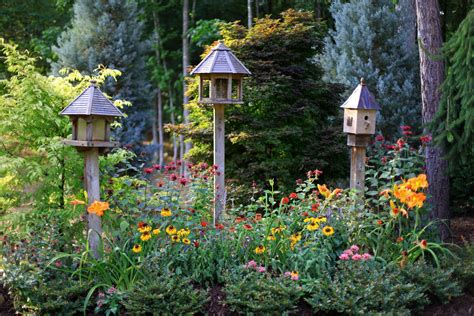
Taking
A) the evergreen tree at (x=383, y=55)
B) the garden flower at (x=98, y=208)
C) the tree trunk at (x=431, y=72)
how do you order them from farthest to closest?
the evergreen tree at (x=383, y=55)
the tree trunk at (x=431, y=72)
the garden flower at (x=98, y=208)

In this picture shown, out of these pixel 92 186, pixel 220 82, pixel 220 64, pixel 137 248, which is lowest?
pixel 137 248

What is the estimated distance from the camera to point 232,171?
7.53 m

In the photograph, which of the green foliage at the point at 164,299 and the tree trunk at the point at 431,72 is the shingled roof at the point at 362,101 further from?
the green foliage at the point at 164,299

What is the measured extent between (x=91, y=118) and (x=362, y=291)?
7.97 feet

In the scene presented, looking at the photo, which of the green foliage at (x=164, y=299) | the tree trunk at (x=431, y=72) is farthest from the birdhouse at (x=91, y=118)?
the tree trunk at (x=431, y=72)

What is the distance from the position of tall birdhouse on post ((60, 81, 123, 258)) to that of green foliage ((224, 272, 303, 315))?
121cm

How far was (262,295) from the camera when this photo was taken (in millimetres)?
4254

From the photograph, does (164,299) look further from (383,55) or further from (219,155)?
(383,55)

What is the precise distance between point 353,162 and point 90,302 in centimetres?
265

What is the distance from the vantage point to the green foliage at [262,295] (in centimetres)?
417

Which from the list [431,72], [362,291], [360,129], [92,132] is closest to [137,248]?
[92,132]

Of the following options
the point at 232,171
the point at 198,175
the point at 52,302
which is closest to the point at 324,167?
the point at 232,171

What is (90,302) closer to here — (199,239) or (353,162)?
(199,239)

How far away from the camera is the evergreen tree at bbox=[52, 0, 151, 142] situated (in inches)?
478
